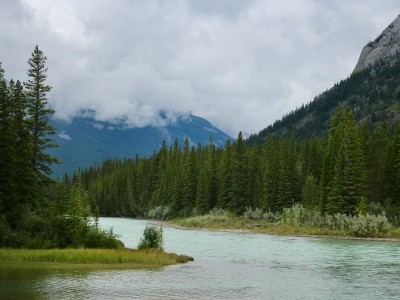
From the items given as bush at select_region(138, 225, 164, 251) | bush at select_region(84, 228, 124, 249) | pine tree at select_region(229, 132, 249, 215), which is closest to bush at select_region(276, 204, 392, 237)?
pine tree at select_region(229, 132, 249, 215)

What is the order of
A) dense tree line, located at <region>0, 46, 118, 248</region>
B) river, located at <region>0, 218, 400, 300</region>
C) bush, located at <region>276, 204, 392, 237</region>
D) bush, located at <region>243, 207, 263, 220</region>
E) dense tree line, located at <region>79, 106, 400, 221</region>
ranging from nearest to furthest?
river, located at <region>0, 218, 400, 300</region>, dense tree line, located at <region>0, 46, 118, 248</region>, bush, located at <region>276, 204, 392, 237</region>, dense tree line, located at <region>79, 106, 400, 221</region>, bush, located at <region>243, 207, 263, 220</region>

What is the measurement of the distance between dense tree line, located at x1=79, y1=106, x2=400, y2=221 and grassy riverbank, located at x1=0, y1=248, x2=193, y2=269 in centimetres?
2407

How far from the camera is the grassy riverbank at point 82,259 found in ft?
137

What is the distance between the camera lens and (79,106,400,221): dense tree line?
9056 cm

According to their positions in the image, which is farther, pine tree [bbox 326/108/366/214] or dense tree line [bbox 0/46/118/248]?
pine tree [bbox 326/108/366/214]

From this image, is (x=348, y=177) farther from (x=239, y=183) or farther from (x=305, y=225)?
(x=239, y=183)

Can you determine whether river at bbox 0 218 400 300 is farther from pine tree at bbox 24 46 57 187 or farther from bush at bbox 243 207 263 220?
bush at bbox 243 207 263 220

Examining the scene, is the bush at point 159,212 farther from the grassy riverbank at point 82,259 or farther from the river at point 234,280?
the grassy riverbank at point 82,259

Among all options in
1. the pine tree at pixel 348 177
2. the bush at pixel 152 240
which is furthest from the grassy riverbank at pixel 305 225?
the bush at pixel 152 240

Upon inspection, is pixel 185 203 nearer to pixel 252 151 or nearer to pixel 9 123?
pixel 252 151

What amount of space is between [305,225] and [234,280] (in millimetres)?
57362

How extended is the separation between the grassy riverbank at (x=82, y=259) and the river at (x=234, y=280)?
2464mm

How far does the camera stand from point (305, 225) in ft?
302

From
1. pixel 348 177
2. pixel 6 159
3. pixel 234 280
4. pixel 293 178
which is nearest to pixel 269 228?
pixel 348 177
